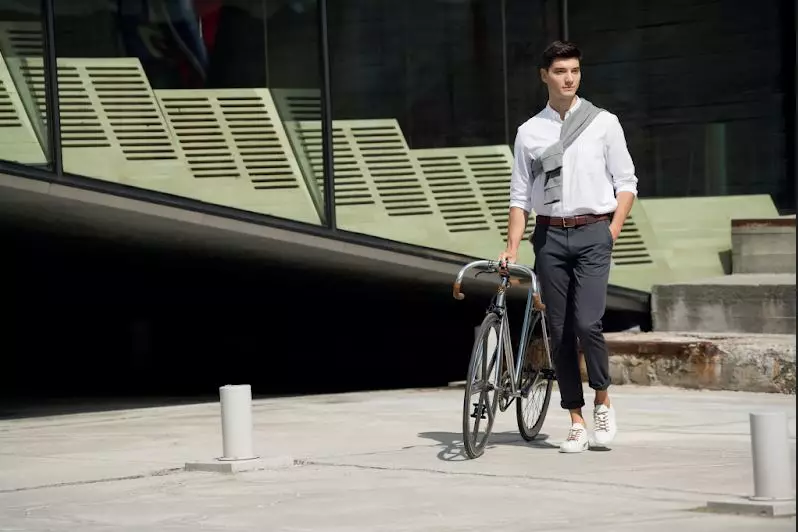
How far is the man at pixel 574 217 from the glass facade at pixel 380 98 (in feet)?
18.7

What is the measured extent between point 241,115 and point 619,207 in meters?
6.25

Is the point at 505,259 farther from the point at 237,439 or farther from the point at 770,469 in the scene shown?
the point at 770,469

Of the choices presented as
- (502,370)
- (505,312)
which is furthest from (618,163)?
(502,370)

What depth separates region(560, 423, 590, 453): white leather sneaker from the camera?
346 inches

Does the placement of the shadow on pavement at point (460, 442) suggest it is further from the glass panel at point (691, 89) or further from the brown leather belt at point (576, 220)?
the glass panel at point (691, 89)

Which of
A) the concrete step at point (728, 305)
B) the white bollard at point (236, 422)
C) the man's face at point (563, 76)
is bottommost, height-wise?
the white bollard at point (236, 422)

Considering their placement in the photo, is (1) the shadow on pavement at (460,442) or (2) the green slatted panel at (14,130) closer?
(1) the shadow on pavement at (460,442)

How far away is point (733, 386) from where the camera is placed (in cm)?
1275

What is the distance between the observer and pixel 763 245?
15500 mm

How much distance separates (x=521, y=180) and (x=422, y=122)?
6.33 meters

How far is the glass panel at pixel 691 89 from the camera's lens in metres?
16.1

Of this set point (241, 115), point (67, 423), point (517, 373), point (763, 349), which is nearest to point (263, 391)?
point (241, 115)

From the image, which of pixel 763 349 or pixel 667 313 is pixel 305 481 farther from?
pixel 667 313

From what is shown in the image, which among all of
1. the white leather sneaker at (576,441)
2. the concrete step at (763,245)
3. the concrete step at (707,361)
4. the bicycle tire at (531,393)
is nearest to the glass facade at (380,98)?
the concrete step at (763,245)
